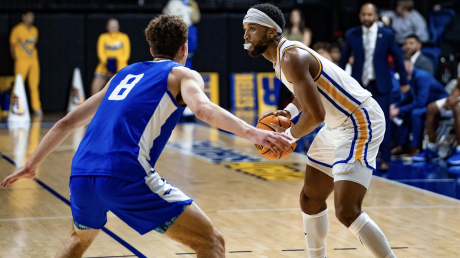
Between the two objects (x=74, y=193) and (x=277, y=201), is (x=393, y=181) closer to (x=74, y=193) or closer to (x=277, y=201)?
(x=277, y=201)

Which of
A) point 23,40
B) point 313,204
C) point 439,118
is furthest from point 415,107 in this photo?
point 23,40

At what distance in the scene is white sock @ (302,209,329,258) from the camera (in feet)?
14.4

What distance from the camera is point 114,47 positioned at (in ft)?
53.1

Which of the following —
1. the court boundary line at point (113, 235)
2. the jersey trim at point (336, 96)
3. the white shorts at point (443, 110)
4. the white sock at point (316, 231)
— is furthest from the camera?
the white shorts at point (443, 110)

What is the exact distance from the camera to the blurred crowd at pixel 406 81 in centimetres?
866

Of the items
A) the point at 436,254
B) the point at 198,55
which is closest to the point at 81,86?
the point at 198,55

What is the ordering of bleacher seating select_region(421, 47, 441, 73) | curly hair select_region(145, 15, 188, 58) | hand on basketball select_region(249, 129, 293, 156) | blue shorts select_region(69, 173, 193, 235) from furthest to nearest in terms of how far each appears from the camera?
bleacher seating select_region(421, 47, 441, 73) → curly hair select_region(145, 15, 188, 58) → blue shorts select_region(69, 173, 193, 235) → hand on basketball select_region(249, 129, 293, 156)

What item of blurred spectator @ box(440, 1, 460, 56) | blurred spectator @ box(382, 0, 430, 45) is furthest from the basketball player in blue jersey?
blurred spectator @ box(440, 1, 460, 56)

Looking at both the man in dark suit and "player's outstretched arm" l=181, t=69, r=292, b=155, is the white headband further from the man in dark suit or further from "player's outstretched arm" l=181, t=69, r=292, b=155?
the man in dark suit

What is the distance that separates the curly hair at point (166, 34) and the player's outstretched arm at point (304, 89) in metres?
0.73

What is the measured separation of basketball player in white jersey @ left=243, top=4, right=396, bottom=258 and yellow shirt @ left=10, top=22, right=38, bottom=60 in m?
12.5

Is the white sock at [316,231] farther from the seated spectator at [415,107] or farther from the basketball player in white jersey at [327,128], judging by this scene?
the seated spectator at [415,107]

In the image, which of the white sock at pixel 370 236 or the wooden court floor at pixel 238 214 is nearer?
the white sock at pixel 370 236

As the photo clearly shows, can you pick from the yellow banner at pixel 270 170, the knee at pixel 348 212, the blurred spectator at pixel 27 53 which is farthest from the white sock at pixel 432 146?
the blurred spectator at pixel 27 53
